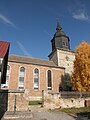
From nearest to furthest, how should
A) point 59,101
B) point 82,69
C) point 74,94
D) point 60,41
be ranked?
point 59,101 < point 74,94 < point 82,69 < point 60,41

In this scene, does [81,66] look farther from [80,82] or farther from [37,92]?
[37,92]

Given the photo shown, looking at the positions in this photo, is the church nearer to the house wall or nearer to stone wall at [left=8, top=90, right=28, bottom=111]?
the house wall

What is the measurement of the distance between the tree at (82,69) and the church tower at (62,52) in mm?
8075

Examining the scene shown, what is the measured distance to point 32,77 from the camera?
1160 inches

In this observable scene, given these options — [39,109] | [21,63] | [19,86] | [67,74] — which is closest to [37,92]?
[19,86]

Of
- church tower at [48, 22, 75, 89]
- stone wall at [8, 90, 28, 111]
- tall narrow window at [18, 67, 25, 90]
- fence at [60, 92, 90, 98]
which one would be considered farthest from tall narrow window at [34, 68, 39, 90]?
stone wall at [8, 90, 28, 111]

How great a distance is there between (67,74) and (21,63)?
1177cm

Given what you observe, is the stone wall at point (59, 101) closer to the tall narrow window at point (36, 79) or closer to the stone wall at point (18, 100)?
the stone wall at point (18, 100)

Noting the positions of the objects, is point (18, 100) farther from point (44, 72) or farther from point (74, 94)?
point (44, 72)

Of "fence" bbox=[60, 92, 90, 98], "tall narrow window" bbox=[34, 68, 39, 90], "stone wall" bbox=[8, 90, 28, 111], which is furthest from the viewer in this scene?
"tall narrow window" bbox=[34, 68, 39, 90]

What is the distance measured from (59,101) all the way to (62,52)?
18051 millimetres

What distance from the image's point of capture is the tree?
2367cm

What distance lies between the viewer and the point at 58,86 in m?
31.1

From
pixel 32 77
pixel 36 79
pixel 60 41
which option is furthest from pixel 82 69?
pixel 60 41
